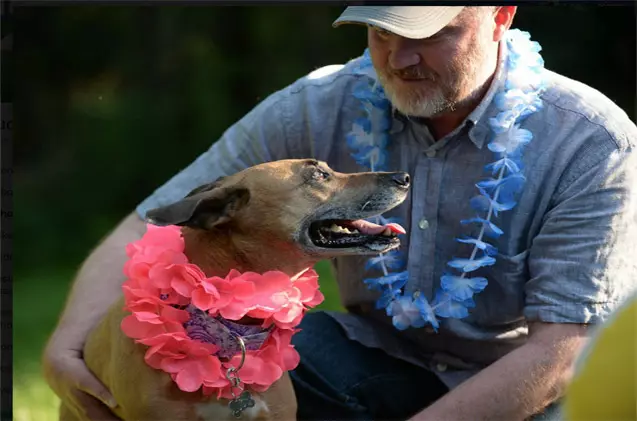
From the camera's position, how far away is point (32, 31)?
4.29 metres

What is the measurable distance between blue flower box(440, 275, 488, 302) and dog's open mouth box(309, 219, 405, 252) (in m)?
0.30

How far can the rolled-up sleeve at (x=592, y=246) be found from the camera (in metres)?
2.60

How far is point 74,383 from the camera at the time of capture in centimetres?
272

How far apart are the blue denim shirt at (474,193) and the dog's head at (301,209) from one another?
1.41ft

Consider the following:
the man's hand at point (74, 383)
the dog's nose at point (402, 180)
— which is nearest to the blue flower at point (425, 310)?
the dog's nose at point (402, 180)

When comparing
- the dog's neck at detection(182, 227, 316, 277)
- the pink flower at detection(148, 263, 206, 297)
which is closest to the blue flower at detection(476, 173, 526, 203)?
the dog's neck at detection(182, 227, 316, 277)

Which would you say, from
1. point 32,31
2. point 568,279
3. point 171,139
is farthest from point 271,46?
point 568,279

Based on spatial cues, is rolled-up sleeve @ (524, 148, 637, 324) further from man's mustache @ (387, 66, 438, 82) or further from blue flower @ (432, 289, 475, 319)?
man's mustache @ (387, 66, 438, 82)

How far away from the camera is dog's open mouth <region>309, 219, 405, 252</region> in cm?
241

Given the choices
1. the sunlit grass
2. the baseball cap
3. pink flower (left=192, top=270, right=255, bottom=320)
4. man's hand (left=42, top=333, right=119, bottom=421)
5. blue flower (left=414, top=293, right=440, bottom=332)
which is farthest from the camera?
the sunlit grass

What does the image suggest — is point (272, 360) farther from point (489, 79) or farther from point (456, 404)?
point (489, 79)

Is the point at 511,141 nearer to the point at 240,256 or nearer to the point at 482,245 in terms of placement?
the point at 482,245

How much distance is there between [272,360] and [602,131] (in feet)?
3.78

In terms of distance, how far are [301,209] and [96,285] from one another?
33.0 inches
